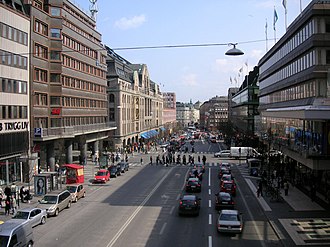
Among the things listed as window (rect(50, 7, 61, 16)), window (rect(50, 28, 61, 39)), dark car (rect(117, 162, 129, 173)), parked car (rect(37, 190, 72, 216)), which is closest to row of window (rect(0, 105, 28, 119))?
window (rect(50, 28, 61, 39))

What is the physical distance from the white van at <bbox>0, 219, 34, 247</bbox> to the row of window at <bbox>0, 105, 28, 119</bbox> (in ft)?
74.7

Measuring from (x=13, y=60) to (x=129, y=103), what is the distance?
63.4 metres

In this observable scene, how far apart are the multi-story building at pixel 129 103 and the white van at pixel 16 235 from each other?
6387 centimetres

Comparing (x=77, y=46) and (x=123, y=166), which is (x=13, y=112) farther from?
(x=77, y=46)

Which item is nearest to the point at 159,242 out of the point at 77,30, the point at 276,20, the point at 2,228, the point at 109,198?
the point at 2,228

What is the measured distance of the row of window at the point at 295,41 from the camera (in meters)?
40.6

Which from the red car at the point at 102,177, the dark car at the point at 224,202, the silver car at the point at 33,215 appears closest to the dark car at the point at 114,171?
the red car at the point at 102,177

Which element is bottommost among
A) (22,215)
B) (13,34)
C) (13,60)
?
(22,215)

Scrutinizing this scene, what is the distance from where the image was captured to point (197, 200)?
30297 mm

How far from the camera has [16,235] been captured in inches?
754

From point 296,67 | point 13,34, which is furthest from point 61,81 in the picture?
point 296,67

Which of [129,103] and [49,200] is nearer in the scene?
[49,200]

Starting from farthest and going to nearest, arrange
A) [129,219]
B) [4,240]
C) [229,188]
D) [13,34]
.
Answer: [13,34] → [229,188] → [129,219] → [4,240]

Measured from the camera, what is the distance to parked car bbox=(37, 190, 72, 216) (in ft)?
96.0
